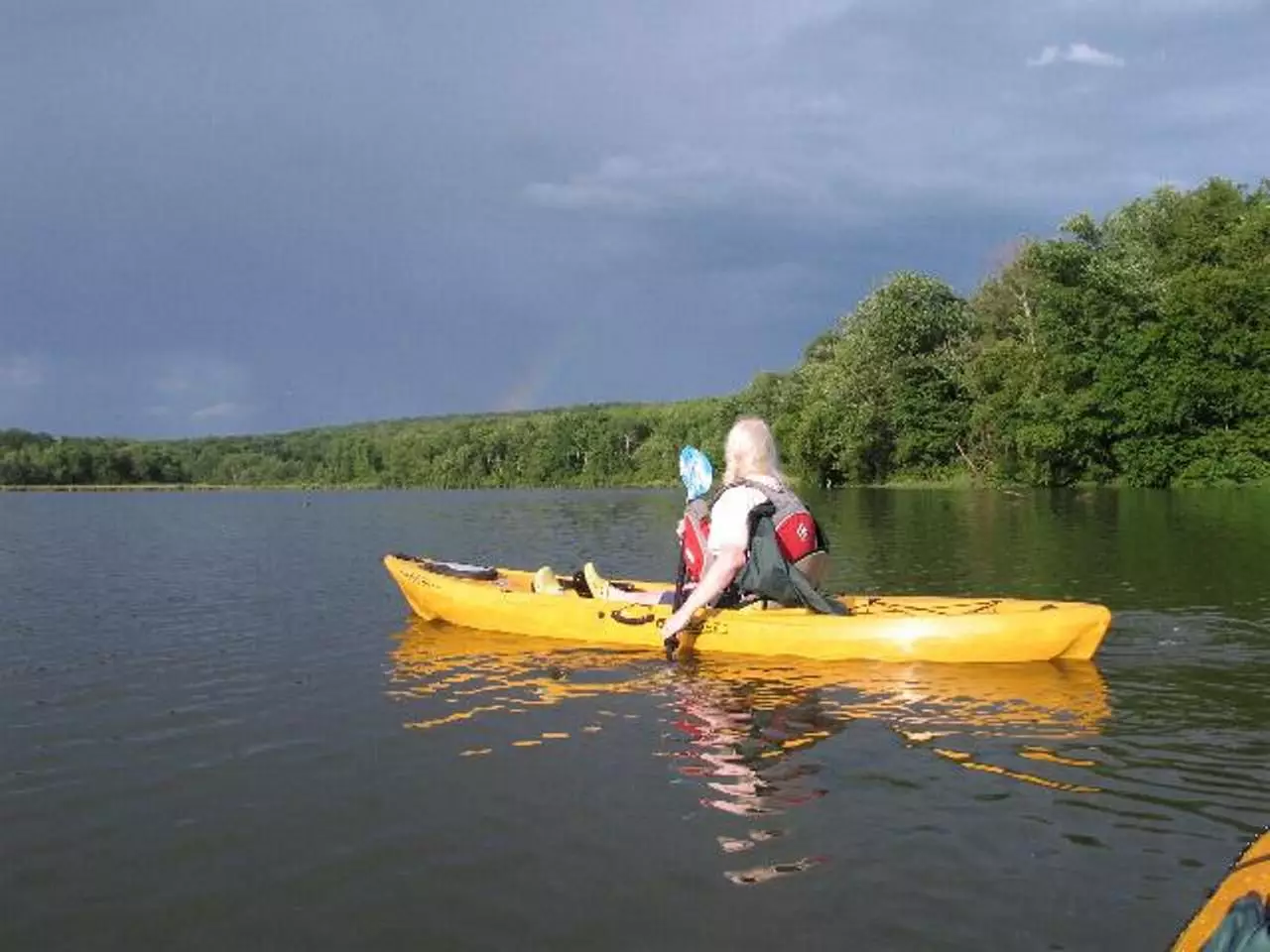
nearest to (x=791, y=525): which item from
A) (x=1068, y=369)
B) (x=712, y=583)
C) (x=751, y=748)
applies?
(x=712, y=583)

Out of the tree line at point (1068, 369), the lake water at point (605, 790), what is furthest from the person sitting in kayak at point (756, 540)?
the tree line at point (1068, 369)

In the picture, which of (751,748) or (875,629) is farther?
(875,629)

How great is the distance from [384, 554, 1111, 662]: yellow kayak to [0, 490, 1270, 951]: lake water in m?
0.26

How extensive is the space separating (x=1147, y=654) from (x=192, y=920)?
8820 millimetres

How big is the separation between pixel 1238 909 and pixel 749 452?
687cm

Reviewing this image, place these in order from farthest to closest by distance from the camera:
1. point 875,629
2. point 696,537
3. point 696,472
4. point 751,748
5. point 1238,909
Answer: point 696,472
point 696,537
point 875,629
point 751,748
point 1238,909

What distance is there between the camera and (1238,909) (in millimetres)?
3064

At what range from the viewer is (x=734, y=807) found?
617 centimetres

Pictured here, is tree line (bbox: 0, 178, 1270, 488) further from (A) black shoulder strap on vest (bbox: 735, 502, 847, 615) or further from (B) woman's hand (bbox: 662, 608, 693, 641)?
(B) woman's hand (bbox: 662, 608, 693, 641)

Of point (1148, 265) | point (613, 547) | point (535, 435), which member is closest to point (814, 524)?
point (613, 547)

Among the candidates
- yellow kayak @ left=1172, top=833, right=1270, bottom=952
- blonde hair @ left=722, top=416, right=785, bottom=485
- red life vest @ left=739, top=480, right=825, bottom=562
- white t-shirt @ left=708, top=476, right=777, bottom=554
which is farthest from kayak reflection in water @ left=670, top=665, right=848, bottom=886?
yellow kayak @ left=1172, top=833, right=1270, bottom=952

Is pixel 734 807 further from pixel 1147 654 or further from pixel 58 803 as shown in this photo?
pixel 1147 654

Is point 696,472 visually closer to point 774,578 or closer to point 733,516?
point 774,578

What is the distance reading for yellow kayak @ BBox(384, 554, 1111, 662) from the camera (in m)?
9.59
